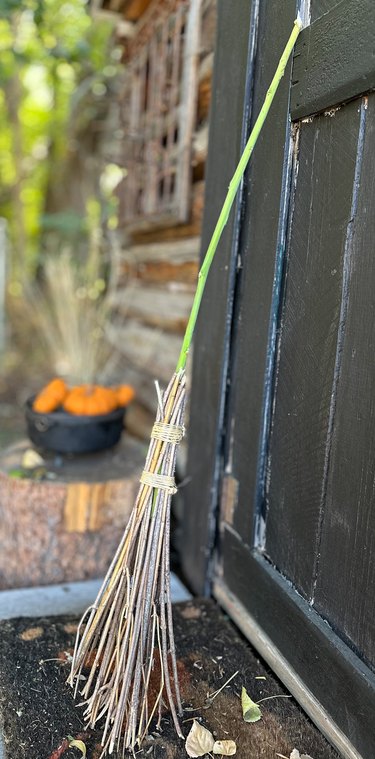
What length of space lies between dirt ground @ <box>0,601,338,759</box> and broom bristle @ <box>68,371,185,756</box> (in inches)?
2.4

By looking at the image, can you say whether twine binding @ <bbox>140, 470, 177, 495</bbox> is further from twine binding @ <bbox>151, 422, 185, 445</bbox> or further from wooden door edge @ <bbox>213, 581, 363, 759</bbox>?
wooden door edge @ <bbox>213, 581, 363, 759</bbox>

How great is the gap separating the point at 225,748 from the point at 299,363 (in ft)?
2.79

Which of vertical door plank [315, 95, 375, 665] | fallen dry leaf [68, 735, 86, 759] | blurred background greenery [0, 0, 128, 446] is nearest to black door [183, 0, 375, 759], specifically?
vertical door plank [315, 95, 375, 665]

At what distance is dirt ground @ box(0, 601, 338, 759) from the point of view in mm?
1268

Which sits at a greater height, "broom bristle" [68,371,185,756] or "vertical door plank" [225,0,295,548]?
"vertical door plank" [225,0,295,548]

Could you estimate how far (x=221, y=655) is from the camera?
1.59 m

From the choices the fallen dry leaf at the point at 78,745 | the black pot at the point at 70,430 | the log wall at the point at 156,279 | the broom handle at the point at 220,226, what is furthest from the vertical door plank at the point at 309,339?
the log wall at the point at 156,279

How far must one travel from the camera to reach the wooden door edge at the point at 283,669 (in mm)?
1295

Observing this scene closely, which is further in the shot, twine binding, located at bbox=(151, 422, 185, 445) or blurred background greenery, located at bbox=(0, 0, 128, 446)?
blurred background greenery, located at bbox=(0, 0, 128, 446)

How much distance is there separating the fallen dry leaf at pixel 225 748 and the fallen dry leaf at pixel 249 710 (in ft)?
0.31

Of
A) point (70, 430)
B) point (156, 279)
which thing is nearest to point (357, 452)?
point (70, 430)

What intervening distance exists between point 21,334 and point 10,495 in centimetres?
438

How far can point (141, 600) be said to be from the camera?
1.26 m

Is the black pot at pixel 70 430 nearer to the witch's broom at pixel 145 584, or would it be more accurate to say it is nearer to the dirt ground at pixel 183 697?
the dirt ground at pixel 183 697
